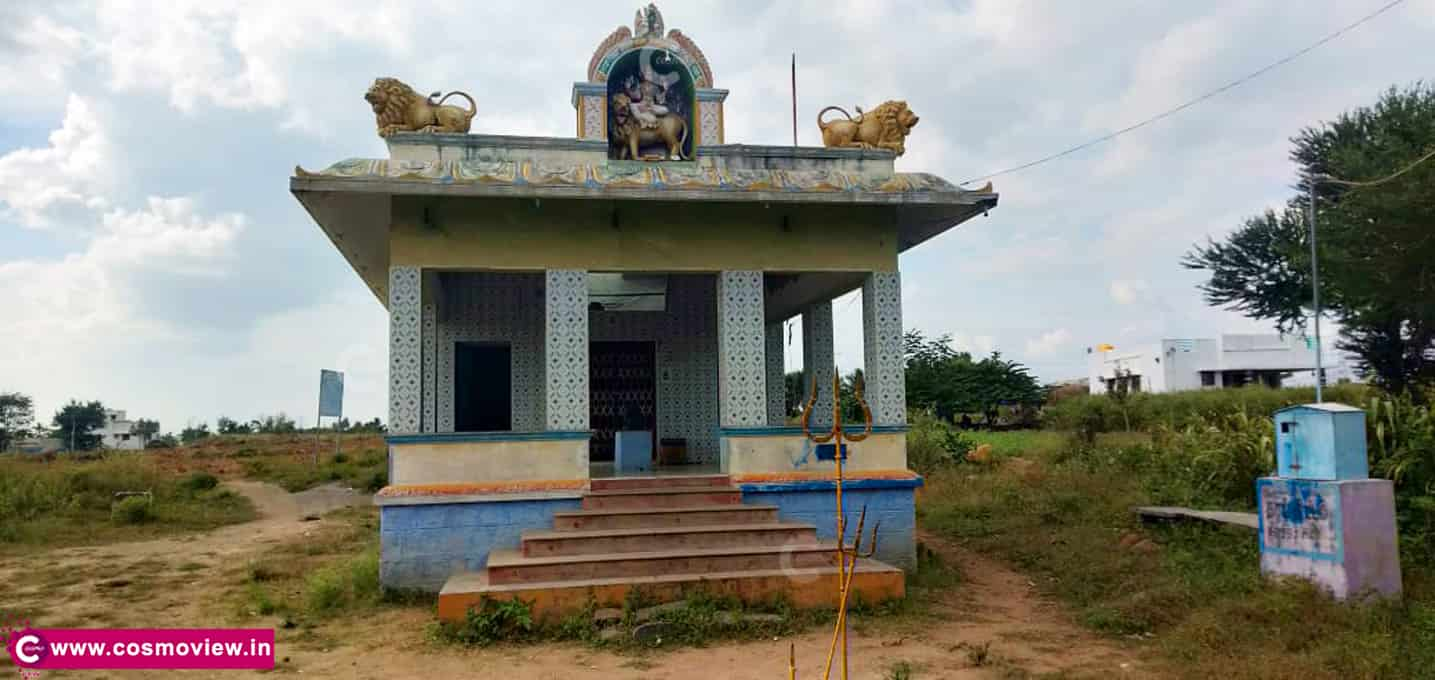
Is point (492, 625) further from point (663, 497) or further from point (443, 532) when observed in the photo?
point (663, 497)

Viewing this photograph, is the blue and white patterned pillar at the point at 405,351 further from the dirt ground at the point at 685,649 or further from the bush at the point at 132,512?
the bush at the point at 132,512

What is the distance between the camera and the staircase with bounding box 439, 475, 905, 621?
687cm

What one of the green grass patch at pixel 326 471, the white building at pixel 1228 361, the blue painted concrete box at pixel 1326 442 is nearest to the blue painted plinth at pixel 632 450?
the blue painted concrete box at pixel 1326 442

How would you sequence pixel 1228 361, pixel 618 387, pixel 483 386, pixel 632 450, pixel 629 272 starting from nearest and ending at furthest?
pixel 629 272
pixel 632 450
pixel 483 386
pixel 618 387
pixel 1228 361

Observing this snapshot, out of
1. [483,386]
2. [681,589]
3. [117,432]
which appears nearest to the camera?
[681,589]

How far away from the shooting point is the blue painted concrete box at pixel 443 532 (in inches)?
306

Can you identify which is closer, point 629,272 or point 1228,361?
point 629,272

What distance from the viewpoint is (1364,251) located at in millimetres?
15188

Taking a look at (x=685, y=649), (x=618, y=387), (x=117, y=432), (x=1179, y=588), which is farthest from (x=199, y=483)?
(x=117, y=432)

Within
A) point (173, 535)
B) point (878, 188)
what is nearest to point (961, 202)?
point (878, 188)

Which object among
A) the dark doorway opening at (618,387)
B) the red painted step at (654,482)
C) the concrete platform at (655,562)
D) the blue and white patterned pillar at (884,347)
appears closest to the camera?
the concrete platform at (655,562)

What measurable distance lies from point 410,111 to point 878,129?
16.2ft

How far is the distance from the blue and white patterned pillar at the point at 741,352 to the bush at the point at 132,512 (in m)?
12.5

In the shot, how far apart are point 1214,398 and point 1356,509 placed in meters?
20.2
